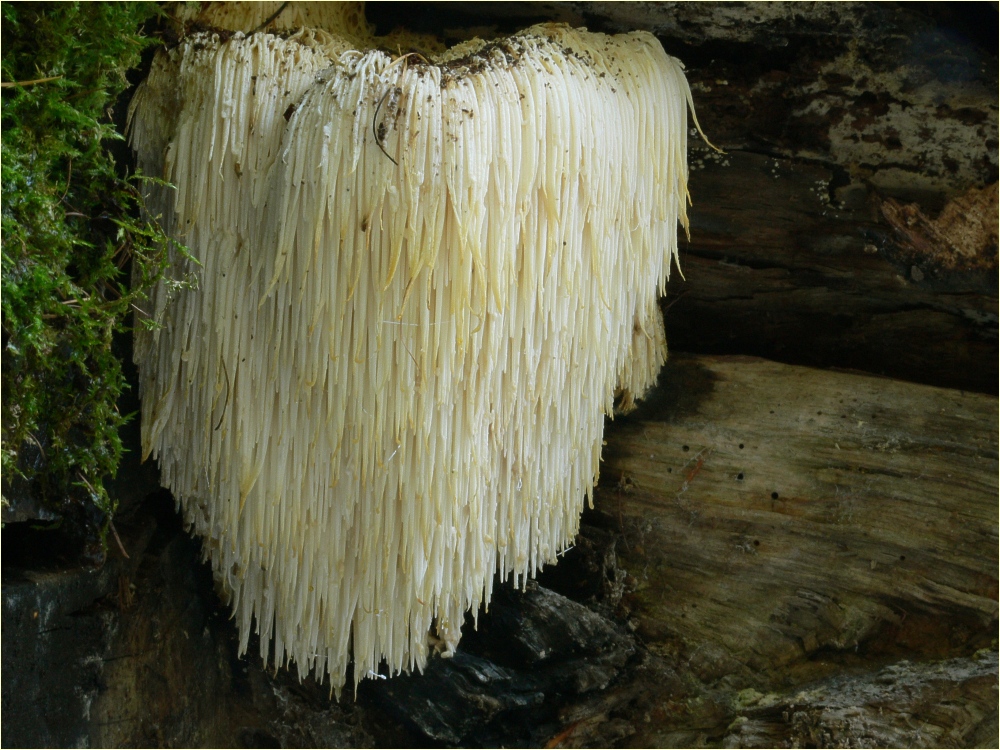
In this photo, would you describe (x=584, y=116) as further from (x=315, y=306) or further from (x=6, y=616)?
(x=6, y=616)

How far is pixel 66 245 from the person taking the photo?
1410 mm

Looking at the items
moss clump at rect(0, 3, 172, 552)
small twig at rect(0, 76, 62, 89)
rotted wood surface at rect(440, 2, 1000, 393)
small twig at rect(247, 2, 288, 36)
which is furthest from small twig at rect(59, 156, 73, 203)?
rotted wood surface at rect(440, 2, 1000, 393)

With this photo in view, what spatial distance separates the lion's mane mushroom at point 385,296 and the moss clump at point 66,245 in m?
0.12

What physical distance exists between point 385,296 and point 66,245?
1.85 ft

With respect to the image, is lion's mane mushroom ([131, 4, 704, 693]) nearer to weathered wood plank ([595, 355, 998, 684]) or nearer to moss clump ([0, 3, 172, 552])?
moss clump ([0, 3, 172, 552])

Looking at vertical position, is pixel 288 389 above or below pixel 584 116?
below

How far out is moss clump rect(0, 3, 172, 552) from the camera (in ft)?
4.33

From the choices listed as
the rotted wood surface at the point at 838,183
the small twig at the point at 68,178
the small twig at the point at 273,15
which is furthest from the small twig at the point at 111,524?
the rotted wood surface at the point at 838,183

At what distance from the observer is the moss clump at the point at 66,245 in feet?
4.33

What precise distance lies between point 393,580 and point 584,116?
103 centimetres

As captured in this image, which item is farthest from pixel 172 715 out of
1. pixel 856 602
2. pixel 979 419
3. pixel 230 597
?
pixel 979 419

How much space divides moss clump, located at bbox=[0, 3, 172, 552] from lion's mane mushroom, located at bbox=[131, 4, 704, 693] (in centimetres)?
12

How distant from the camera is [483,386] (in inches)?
63.0

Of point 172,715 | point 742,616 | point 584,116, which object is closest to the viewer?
point 584,116
